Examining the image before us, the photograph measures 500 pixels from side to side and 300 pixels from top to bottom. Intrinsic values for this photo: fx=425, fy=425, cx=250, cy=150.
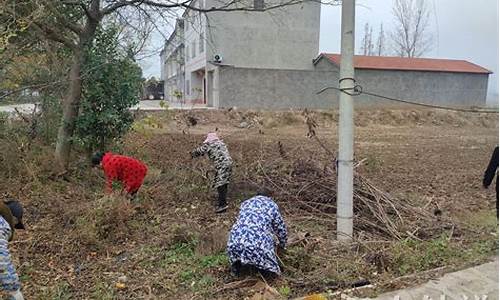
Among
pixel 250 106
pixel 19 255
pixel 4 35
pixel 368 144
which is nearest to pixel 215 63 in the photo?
pixel 250 106

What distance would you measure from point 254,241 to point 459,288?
1.83 meters

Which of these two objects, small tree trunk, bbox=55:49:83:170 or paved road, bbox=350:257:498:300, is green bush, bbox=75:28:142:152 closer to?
small tree trunk, bbox=55:49:83:170

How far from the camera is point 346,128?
480cm

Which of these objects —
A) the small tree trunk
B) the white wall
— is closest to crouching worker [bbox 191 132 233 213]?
the small tree trunk

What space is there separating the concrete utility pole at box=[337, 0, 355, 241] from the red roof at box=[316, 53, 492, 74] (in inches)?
938

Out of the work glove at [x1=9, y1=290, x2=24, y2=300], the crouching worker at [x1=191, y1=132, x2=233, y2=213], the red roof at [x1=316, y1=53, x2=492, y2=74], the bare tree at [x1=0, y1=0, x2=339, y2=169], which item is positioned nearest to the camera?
the work glove at [x1=9, y1=290, x2=24, y2=300]

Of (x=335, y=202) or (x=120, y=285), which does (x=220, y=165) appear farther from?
(x=120, y=285)

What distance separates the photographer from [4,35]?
557cm

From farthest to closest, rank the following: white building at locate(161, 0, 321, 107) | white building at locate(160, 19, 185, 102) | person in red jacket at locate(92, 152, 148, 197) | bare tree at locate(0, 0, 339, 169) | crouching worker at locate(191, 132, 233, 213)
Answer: white building at locate(161, 0, 321, 107), white building at locate(160, 19, 185, 102), bare tree at locate(0, 0, 339, 169), crouching worker at locate(191, 132, 233, 213), person in red jacket at locate(92, 152, 148, 197)

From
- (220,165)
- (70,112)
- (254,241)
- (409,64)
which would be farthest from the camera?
(409,64)

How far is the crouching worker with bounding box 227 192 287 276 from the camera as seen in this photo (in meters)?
3.66

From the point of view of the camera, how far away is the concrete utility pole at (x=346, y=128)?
4.73 meters

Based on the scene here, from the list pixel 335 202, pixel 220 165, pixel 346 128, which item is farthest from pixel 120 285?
pixel 335 202

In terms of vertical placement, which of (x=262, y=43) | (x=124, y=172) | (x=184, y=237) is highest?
(x=262, y=43)
